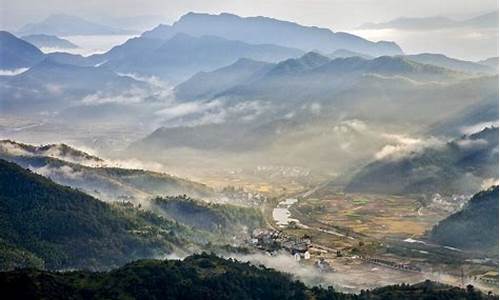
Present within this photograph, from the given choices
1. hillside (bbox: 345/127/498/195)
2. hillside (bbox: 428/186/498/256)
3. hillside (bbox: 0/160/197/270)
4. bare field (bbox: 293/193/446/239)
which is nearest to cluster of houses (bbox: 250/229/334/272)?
hillside (bbox: 0/160/197/270)

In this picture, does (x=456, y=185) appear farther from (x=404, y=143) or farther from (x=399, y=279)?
(x=399, y=279)

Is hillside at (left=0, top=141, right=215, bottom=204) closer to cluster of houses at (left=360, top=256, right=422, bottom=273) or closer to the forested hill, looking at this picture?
cluster of houses at (left=360, top=256, right=422, bottom=273)

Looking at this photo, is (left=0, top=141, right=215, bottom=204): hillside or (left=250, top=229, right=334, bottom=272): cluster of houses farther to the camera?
(left=0, top=141, right=215, bottom=204): hillside

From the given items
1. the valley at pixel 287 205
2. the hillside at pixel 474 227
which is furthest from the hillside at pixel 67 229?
the hillside at pixel 474 227

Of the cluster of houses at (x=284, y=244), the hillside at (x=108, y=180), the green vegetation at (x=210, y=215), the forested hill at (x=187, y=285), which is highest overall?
the hillside at (x=108, y=180)

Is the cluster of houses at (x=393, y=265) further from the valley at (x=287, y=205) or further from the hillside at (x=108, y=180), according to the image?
the hillside at (x=108, y=180)

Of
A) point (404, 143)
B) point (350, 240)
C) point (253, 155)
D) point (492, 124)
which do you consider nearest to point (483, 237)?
point (350, 240)

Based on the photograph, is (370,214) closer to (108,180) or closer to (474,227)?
(474,227)
